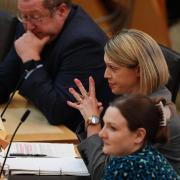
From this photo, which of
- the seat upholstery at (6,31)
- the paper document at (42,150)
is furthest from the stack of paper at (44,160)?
the seat upholstery at (6,31)

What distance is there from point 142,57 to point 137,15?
2720 millimetres

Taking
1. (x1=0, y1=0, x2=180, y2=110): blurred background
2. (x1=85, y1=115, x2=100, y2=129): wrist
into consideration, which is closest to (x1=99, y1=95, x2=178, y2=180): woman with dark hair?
(x1=85, y1=115, x2=100, y2=129): wrist

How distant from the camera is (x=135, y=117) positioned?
67.6 inches

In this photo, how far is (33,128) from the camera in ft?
8.36

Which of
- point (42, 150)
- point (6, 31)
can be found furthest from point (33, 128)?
point (6, 31)

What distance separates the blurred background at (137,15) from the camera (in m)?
4.70

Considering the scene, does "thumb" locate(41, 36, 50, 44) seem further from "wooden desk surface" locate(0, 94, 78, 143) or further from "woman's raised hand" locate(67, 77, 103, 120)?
"woman's raised hand" locate(67, 77, 103, 120)

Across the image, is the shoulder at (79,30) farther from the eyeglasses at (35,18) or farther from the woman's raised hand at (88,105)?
the woman's raised hand at (88,105)

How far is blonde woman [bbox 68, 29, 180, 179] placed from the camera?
2.06 metres

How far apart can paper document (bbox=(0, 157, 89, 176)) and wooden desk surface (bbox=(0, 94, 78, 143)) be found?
0.85 feet

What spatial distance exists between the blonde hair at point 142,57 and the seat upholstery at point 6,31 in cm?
112

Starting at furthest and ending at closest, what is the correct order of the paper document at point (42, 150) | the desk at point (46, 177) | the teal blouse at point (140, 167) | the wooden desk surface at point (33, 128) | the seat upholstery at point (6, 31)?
the seat upholstery at point (6, 31)
the wooden desk surface at point (33, 128)
the paper document at point (42, 150)
the desk at point (46, 177)
the teal blouse at point (140, 167)

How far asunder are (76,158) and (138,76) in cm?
40

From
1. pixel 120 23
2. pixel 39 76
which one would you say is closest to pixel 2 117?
pixel 39 76
